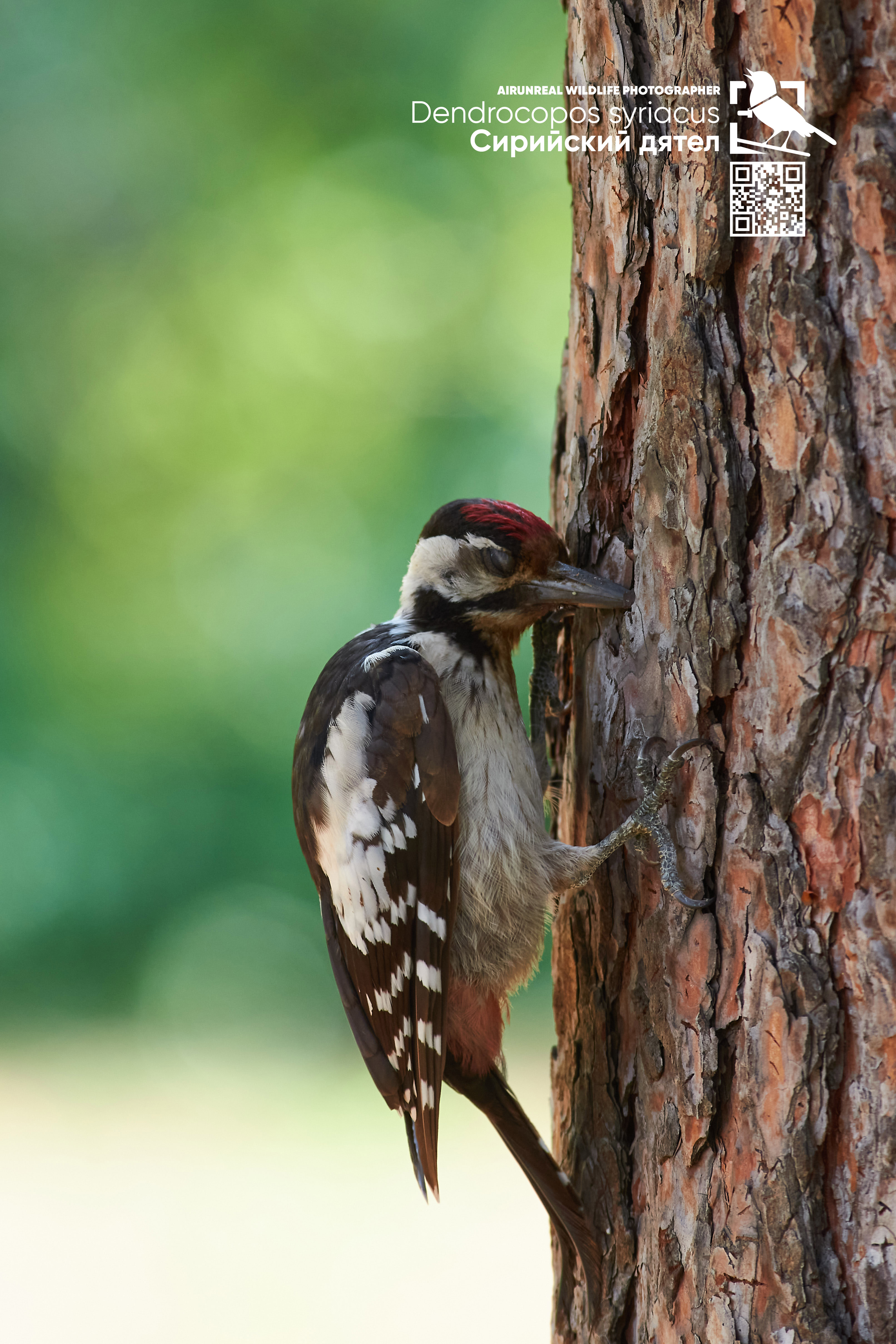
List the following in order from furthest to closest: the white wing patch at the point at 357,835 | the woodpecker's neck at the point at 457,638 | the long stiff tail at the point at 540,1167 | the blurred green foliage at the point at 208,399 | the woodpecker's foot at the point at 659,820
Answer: the blurred green foliage at the point at 208,399 → the woodpecker's neck at the point at 457,638 → the white wing patch at the point at 357,835 → the long stiff tail at the point at 540,1167 → the woodpecker's foot at the point at 659,820

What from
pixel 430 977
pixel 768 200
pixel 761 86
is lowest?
pixel 430 977

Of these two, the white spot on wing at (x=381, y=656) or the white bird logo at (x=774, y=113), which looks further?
the white spot on wing at (x=381, y=656)

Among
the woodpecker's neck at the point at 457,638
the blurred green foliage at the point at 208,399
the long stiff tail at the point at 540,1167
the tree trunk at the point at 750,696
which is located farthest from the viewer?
the blurred green foliage at the point at 208,399

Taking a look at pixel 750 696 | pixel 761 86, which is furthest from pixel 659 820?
pixel 761 86

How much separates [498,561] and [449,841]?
46cm

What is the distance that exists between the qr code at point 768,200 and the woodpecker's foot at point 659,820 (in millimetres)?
596

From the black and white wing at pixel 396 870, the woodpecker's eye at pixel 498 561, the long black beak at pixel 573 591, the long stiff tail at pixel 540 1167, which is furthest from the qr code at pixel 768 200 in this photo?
the long stiff tail at pixel 540 1167

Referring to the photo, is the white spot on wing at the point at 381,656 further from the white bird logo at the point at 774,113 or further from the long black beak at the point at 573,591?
the white bird logo at the point at 774,113

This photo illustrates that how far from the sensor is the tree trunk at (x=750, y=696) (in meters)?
1.12

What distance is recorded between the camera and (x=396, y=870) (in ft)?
5.35

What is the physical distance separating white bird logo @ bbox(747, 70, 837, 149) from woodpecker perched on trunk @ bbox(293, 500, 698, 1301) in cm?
61

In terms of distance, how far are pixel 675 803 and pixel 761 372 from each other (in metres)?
0.55

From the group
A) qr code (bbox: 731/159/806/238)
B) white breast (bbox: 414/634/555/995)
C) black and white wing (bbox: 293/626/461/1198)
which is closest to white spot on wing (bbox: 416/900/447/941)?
black and white wing (bbox: 293/626/461/1198)

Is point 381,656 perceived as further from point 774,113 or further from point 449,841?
point 774,113
